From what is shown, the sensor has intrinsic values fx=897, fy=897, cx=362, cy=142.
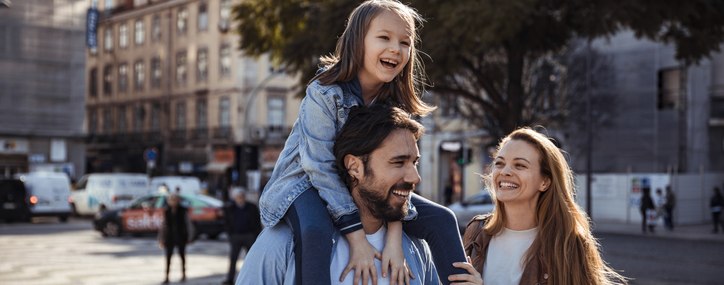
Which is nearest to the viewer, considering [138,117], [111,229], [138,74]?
[111,229]

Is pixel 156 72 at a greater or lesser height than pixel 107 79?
greater

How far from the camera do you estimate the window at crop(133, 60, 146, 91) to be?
69.3 m

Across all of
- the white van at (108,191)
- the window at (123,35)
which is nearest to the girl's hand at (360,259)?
the white van at (108,191)

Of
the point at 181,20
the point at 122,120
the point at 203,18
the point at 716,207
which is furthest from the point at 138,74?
the point at 716,207

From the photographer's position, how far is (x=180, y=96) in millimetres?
65812

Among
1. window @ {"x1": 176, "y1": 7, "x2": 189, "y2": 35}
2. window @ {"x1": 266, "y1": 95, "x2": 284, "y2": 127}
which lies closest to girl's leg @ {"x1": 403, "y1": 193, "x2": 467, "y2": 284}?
window @ {"x1": 266, "y1": 95, "x2": 284, "y2": 127}

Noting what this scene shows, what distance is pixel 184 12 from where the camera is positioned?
6488 cm

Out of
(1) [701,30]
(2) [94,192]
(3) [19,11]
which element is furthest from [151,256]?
(3) [19,11]

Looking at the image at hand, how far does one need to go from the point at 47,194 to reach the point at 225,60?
27107mm

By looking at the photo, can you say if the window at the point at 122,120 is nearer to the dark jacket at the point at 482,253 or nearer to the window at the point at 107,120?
the window at the point at 107,120

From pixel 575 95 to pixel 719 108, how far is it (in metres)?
5.88

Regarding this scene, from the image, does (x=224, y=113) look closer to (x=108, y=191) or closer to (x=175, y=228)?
(x=108, y=191)

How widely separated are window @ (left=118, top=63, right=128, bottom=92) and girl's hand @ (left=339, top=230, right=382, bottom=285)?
71264 millimetres

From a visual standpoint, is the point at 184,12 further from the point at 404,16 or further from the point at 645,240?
the point at 404,16
